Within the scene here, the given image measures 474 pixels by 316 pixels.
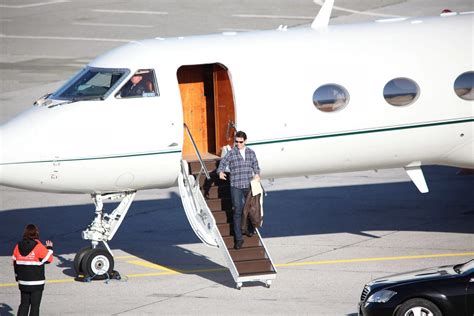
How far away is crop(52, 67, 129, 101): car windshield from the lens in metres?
21.3

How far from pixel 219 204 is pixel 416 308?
5.47m

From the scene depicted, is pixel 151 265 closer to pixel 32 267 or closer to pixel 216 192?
pixel 216 192

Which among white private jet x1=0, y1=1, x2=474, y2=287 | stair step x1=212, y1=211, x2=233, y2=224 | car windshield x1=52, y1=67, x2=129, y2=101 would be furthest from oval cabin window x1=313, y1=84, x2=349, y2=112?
car windshield x1=52, y1=67, x2=129, y2=101

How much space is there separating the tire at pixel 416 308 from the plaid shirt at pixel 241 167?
4.66 metres

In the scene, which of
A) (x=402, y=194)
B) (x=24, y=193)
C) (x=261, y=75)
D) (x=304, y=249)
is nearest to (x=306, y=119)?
(x=261, y=75)

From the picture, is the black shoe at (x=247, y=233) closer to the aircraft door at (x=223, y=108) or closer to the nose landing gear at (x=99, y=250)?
the aircraft door at (x=223, y=108)

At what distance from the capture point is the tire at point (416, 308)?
17172 mm

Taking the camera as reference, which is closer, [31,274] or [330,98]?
[31,274]

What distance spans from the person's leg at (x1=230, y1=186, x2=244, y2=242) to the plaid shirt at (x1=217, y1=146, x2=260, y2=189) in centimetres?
11

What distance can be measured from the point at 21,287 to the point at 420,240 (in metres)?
9.07

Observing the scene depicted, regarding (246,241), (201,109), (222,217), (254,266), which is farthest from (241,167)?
(201,109)

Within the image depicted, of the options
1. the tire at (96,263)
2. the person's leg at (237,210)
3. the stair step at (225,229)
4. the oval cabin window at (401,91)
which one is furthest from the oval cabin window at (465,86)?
the tire at (96,263)

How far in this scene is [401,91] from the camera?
2189 centimetres

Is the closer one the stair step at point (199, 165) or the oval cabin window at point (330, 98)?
the oval cabin window at point (330, 98)
